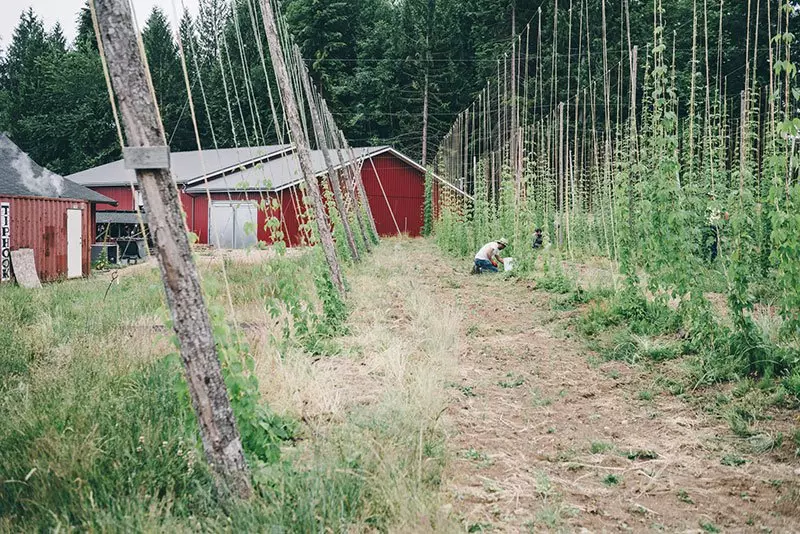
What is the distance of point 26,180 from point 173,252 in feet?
57.8

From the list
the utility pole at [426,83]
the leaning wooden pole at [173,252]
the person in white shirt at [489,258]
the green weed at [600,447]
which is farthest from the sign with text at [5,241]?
the utility pole at [426,83]

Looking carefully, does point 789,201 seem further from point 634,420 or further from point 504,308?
point 504,308

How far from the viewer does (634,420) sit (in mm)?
4992

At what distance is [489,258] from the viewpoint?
46.6 ft

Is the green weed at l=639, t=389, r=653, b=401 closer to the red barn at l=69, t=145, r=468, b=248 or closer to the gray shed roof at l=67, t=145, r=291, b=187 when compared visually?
the red barn at l=69, t=145, r=468, b=248

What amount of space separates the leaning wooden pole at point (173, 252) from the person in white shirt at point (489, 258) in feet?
36.8

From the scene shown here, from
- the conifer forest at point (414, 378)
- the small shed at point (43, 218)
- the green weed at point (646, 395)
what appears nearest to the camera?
the conifer forest at point (414, 378)

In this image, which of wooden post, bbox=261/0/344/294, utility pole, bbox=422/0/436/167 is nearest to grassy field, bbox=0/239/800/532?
wooden post, bbox=261/0/344/294

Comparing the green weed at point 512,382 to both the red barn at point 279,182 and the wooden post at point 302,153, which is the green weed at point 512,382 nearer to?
the wooden post at point 302,153

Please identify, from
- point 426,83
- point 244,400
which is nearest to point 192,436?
point 244,400

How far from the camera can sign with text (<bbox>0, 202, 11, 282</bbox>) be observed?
16.2 meters

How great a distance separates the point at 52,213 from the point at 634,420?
17.9 meters

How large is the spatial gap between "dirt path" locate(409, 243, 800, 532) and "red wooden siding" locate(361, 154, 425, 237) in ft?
83.1

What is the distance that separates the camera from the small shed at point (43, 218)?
16.6 metres
